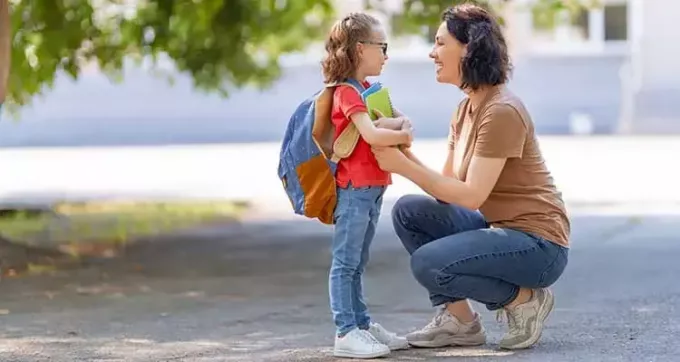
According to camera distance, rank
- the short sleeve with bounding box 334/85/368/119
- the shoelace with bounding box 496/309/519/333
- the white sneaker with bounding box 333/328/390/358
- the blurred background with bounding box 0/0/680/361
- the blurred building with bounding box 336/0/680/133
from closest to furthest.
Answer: the short sleeve with bounding box 334/85/368/119, the white sneaker with bounding box 333/328/390/358, the shoelace with bounding box 496/309/519/333, the blurred background with bounding box 0/0/680/361, the blurred building with bounding box 336/0/680/133

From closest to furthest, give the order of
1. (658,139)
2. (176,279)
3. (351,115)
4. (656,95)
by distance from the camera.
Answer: (351,115) < (176,279) < (658,139) < (656,95)

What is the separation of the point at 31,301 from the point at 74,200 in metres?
9.35

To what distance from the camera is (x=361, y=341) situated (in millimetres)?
5324

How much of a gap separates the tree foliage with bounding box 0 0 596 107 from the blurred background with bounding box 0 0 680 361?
24 mm

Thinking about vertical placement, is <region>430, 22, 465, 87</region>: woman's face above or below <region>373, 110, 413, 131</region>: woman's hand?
above

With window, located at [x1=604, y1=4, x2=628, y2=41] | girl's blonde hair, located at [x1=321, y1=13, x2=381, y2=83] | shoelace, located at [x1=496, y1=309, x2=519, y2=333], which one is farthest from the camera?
window, located at [x1=604, y1=4, x2=628, y2=41]

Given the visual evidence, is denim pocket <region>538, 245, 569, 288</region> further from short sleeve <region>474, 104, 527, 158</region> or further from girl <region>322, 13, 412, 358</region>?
girl <region>322, 13, 412, 358</region>

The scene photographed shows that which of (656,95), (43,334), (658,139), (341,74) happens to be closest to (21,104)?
(43,334)

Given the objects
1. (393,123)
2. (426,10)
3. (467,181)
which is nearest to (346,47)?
(393,123)

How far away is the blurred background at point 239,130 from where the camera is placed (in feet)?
33.6

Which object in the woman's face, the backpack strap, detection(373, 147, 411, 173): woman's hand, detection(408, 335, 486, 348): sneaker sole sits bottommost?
detection(408, 335, 486, 348): sneaker sole

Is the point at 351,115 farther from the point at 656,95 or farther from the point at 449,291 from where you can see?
the point at 656,95

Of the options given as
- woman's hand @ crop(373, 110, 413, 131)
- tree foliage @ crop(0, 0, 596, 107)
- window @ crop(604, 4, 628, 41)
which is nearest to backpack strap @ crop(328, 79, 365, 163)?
woman's hand @ crop(373, 110, 413, 131)

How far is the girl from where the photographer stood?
5180mm
